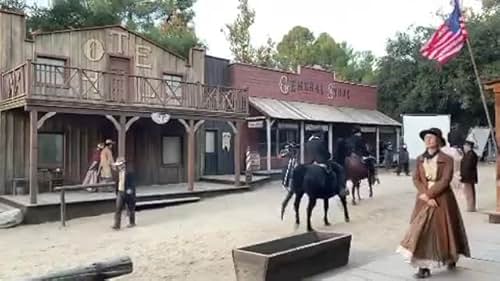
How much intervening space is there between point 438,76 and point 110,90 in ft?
74.5

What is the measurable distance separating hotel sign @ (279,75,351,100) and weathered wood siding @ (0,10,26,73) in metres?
12.3

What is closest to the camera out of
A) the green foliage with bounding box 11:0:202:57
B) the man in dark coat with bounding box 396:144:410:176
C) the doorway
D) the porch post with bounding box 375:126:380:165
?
the doorway

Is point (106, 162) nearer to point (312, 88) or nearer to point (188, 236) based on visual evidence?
point (188, 236)

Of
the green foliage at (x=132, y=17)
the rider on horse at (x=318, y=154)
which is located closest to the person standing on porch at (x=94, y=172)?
the rider on horse at (x=318, y=154)

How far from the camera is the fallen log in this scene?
420cm

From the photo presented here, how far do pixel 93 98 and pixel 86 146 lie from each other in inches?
97.3

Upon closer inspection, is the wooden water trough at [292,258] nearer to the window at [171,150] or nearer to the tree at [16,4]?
the window at [171,150]

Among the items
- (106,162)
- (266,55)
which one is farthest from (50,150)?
(266,55)

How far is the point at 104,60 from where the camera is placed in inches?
696

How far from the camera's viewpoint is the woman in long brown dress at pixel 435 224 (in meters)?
5.71

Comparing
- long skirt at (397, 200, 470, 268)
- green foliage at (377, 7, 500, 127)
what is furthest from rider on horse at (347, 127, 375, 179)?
green foliage at (377, 7, 500, 127)

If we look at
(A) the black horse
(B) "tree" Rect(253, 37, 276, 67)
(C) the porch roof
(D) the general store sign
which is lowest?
(A) the black horse

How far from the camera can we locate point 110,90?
15758mm

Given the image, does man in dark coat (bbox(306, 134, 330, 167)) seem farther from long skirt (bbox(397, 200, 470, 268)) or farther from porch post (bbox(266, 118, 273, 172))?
porch post (bbox(266, 118, 273, 172))
